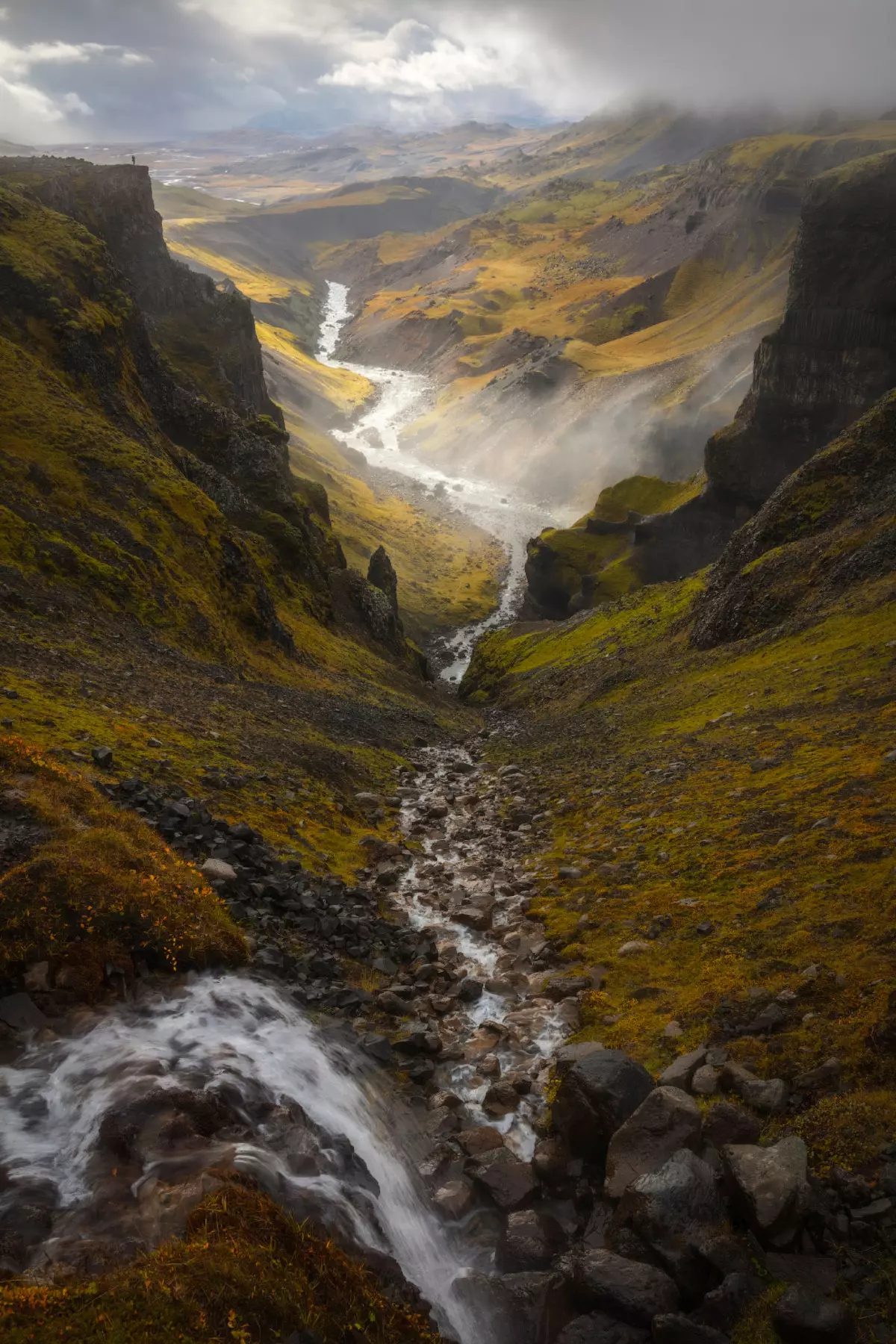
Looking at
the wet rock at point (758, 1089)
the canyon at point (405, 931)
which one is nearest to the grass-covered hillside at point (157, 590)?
the canyon at point (405, 931)

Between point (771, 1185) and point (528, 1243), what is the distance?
4062 millimetres

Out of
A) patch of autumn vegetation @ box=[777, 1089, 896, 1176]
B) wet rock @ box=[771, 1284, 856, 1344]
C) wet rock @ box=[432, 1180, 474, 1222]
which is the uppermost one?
patch of autumn vegetation @ box=[777, 1089, 896, 1176]

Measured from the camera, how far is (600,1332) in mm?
10516

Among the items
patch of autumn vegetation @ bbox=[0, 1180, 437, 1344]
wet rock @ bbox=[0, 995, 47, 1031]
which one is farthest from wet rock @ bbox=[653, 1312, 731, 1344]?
wet rock @ bbox=[0, 995, 47, 1031]

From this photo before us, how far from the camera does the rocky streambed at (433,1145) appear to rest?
10609 millimetres

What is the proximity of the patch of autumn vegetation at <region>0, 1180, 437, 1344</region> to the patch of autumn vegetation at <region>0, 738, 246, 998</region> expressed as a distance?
19.1 ft

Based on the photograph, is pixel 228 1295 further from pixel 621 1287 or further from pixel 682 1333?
pixel 682 1333

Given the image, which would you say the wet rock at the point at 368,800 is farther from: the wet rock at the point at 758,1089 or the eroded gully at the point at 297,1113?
the wet rock at the point at 758,1089

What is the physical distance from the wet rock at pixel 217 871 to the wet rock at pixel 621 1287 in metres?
11.7

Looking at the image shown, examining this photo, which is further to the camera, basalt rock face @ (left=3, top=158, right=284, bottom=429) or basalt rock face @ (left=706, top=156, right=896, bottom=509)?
basalt rock face @ (left=706, top=156, right=896, bottom=509)

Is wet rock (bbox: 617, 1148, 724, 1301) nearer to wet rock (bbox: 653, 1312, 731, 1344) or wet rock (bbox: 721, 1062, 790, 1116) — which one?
wet rock (bbox: 653, 1312, 731, 1344)

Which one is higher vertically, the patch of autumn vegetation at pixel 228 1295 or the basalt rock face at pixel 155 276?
the basalt rock face at pixel 155 276

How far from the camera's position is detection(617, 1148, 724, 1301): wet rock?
10688mm

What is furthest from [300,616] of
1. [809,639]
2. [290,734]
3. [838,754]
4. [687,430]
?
[687,430]
